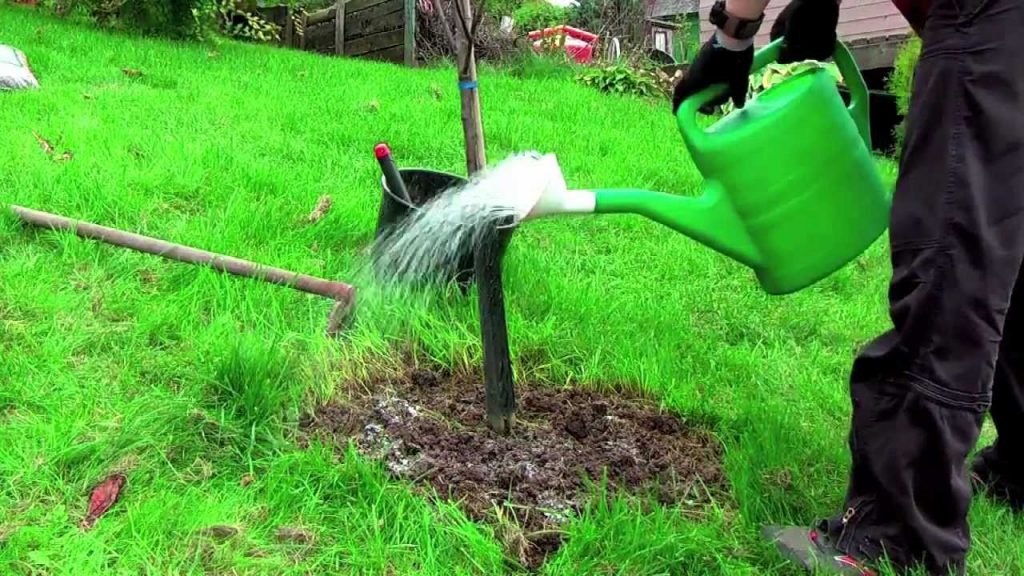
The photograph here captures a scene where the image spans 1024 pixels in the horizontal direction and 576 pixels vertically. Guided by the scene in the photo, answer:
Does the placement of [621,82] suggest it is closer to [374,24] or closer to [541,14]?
[374,24]

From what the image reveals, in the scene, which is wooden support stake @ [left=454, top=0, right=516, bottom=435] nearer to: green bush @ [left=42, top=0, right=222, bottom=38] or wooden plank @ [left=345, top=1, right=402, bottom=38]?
green bush @ [left=42, top=0, right=222, bottom=38]

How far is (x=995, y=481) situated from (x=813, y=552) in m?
0.64

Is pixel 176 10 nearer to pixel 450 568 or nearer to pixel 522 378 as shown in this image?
pixel 522 378

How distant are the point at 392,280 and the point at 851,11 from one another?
7.99 meters

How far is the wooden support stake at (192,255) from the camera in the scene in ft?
7.41

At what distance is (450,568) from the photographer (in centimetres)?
148

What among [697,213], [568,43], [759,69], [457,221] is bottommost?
[568,43]

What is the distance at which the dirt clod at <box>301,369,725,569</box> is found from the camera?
1670 millimetres

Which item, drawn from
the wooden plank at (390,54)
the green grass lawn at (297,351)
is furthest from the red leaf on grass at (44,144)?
the wooden plank at (390,54)

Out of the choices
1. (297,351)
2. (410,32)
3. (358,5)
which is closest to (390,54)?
(410,32)

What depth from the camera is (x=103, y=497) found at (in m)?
1.58

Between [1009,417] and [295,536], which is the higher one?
[1009,417]

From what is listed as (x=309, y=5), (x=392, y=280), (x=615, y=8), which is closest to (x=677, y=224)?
(x=392, y=280)

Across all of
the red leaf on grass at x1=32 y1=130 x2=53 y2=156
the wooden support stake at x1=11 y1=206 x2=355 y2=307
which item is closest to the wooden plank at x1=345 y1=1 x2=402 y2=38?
the red leaf on grass at x1=32 y1=130 x2=53 y2=156
